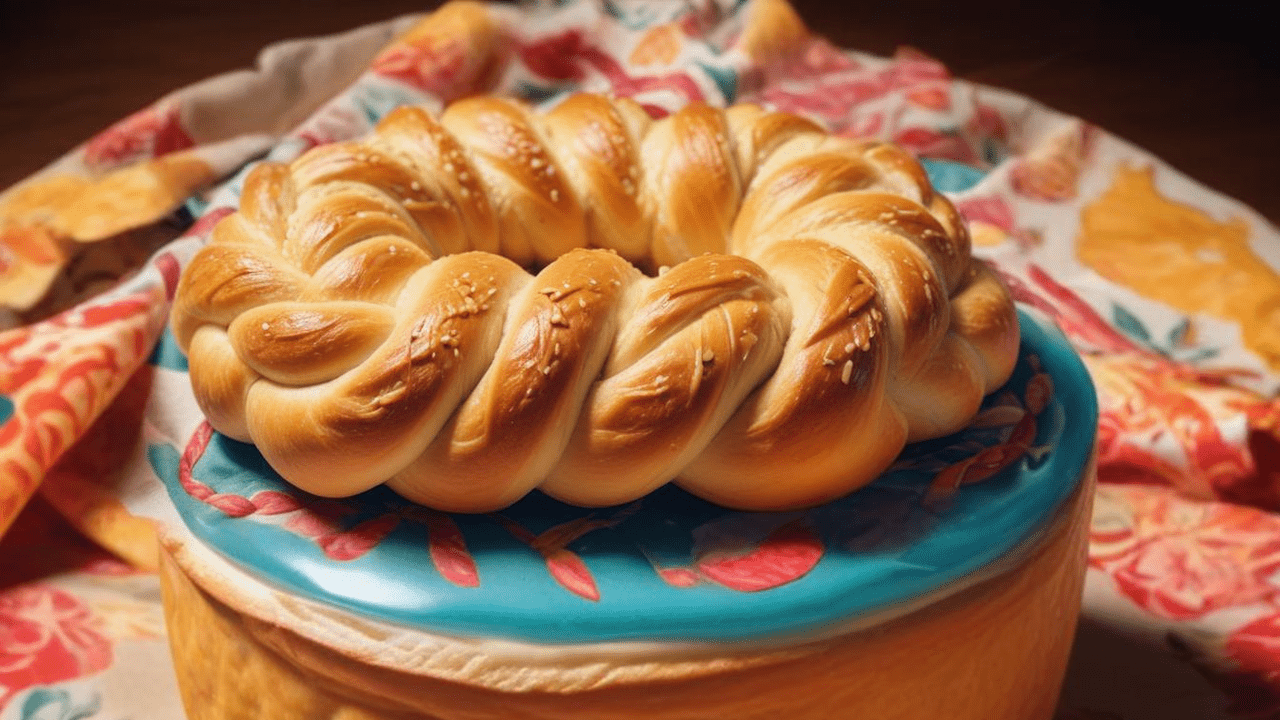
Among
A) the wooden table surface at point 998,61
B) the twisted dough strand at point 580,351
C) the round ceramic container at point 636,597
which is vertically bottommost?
the wooden table surface at point 998,61

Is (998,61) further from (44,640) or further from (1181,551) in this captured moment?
(44,640)

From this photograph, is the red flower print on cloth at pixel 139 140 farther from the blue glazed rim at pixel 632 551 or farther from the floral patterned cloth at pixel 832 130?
the blue glazed rim at pixel 632 551

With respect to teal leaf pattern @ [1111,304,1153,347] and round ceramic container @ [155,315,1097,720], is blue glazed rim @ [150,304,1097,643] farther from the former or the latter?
teal leaf pattern @ [1111,304,1153,347]

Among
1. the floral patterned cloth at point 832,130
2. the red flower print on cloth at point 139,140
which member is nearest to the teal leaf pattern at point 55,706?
the floral patterned cloth at point 832,130

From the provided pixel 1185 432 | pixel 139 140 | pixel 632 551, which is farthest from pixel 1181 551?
pixel 139 140

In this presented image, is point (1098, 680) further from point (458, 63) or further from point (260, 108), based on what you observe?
point (260, 108)

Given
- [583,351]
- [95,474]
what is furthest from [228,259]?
[95,474]
